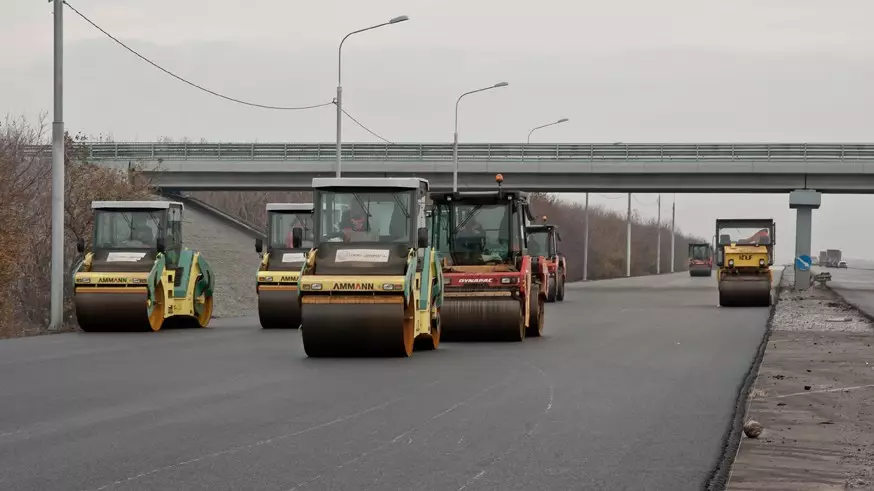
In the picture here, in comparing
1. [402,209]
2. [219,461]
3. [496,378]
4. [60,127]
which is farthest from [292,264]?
[219,461]

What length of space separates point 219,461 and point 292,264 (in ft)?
54.2

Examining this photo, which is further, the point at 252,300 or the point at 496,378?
the point at 252,300

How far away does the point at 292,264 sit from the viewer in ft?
82.0

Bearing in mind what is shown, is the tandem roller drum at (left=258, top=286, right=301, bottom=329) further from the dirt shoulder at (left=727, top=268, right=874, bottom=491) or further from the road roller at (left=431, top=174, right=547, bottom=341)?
the dirt shoulder at (left=727, top=268, right=874, bottom=491)

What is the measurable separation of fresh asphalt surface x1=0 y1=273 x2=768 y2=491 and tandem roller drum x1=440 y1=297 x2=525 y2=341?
53 cm

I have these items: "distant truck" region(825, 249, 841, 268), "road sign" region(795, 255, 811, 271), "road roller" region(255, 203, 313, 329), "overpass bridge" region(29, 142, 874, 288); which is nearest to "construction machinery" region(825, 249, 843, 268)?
"distant truck" region(825, 249, 841, 268)

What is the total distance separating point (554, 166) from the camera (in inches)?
2215

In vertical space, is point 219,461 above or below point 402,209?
below

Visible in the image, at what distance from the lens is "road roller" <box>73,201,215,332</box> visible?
74.4 feet

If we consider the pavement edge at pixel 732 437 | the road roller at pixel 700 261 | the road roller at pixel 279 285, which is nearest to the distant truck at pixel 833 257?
the road roller at pixel 700 261

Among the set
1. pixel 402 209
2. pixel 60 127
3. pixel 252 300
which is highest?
pixel 60 127

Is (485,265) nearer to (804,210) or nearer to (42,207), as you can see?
(42,207)

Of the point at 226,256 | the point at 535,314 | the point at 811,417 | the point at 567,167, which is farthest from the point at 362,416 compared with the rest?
the point at 567,167

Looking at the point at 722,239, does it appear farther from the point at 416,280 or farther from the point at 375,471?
the point at 375,471
